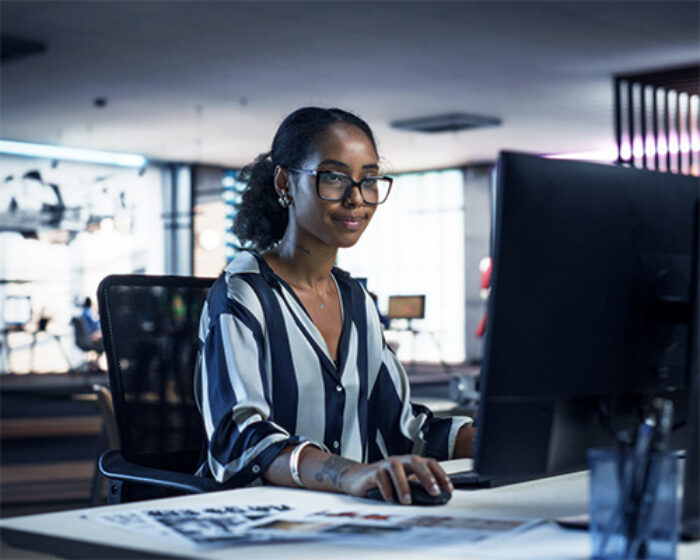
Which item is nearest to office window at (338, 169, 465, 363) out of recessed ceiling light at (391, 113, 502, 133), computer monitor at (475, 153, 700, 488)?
recessed ceiling light at (391, 113, 502, 133)

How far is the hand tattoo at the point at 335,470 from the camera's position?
134 centimetres

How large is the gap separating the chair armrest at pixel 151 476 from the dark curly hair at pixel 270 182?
490 millimetres

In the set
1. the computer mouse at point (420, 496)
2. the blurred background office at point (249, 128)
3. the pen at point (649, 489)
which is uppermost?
the blurred background office at point (249, 128)

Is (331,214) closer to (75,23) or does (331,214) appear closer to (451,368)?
(75,23)

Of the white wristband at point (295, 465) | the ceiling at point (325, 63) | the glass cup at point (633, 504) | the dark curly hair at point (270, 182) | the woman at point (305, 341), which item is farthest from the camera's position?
the ceiling at point (325, 63)

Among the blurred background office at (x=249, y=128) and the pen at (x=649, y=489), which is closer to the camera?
the pen at (x=649, y=489)

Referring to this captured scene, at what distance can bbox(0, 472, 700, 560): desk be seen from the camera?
0.99m

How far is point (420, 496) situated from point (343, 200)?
62cm

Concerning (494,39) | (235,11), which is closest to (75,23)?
(235,11)

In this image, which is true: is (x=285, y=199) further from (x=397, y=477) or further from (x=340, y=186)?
(x=397, y=477)

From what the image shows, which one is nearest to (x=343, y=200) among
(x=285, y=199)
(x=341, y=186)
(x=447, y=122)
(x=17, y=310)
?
(x=341, y=186)

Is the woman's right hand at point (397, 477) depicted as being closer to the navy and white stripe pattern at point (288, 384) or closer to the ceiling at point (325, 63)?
the navy and white stripe pattern at point (288, 384)

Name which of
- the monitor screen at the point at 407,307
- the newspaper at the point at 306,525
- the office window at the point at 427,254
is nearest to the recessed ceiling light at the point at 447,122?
the office window at the point at 427,254

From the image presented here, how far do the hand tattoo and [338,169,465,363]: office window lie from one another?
14563mm
